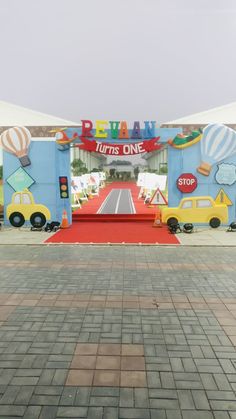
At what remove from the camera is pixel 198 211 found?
14.2 metres

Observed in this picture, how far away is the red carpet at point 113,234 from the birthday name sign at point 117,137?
2.95 meters

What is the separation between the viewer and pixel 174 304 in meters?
6.49

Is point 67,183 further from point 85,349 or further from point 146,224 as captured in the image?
point 85,349

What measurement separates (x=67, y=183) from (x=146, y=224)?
3.70 metres

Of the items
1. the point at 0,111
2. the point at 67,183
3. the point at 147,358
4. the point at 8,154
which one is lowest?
the point at 147,358

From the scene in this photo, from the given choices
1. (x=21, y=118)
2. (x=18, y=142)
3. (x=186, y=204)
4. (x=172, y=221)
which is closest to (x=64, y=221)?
(x=18, y=142)

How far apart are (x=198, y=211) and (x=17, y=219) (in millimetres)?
7030

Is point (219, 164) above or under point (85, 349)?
above

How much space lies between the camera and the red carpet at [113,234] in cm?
1204

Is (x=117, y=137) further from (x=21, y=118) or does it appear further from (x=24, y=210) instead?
(x=21, y=118)

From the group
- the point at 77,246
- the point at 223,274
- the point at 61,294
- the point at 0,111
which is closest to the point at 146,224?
the point at 77,246

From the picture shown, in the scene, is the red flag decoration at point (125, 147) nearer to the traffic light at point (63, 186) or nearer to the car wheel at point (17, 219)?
the traffic light at point (63, 186)

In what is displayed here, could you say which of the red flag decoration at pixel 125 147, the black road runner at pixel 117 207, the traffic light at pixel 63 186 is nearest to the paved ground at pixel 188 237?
the traffic light at pixel 63 186

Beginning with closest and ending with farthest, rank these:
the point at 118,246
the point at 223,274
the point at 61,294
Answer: the point at 61,294 → the point at 223,274 → the point at 118,246
